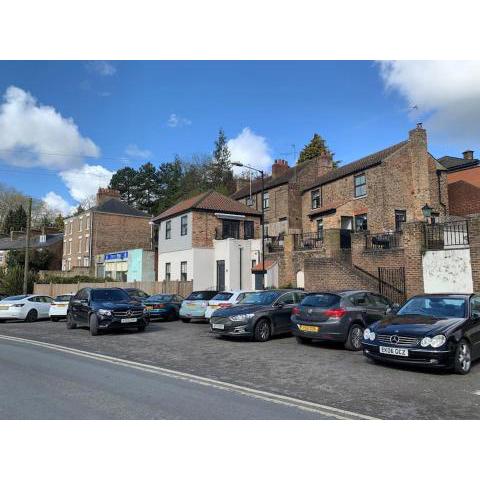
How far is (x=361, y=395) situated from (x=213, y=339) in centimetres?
740

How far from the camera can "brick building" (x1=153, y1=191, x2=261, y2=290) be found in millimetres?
31078

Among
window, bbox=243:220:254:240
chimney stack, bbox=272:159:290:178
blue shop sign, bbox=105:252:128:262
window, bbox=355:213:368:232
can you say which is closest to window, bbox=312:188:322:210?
window, bbox=355:213:368:232

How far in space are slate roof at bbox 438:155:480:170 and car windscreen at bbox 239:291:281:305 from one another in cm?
3297

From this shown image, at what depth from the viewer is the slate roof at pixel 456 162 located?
1596 inches

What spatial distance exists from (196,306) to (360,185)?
18419mm

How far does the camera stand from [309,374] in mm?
8508

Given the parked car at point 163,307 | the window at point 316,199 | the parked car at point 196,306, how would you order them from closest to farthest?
the parked car at point 196,306
the parked car at point 163,307
the window at point 316,199

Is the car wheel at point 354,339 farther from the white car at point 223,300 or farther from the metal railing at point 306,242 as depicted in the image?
the metal railing at point 306,242

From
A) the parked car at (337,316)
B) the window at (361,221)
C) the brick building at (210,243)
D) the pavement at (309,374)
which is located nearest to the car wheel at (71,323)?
the pavement at (309,374)

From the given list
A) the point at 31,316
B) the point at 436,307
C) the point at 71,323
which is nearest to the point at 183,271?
the point at 31,316

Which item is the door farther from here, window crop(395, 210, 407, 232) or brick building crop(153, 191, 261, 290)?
window crop(395, 210, 407, 232)

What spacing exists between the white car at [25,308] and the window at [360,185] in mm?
21558

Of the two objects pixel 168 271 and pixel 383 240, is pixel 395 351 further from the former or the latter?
pixel 168 271

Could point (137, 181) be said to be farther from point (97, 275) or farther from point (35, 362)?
point (35, 362)
